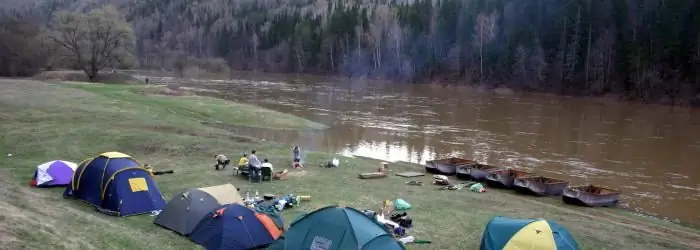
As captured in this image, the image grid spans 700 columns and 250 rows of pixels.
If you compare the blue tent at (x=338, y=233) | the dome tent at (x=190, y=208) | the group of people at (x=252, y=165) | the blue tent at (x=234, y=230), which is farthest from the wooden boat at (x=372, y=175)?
the blue tent at (x=338, y=233)

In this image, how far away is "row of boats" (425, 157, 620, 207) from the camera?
23.2 metres

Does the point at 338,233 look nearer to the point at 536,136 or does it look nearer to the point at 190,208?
the point at 190,208

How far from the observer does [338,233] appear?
1291cm

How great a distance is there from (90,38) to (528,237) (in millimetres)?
69954

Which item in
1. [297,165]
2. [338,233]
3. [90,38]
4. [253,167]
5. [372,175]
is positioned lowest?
[372,175]

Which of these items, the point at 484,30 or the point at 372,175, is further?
the point at 484,30

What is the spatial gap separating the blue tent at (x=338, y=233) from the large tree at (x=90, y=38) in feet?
216

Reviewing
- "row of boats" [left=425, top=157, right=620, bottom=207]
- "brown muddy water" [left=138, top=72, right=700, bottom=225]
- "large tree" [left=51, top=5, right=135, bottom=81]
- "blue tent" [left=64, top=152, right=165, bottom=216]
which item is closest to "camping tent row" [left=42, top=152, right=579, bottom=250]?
"blue tent" [left=64, top=152, right=165, bottom=216]

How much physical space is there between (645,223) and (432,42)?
3493 inches

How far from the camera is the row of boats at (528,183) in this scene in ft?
76.1

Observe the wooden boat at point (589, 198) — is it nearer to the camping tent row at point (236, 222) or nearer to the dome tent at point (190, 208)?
the camping tent row at point (236, 222)

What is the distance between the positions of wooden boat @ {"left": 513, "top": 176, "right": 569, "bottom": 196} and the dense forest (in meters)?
47.6

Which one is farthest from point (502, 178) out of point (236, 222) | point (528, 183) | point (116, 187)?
point (116, 187)

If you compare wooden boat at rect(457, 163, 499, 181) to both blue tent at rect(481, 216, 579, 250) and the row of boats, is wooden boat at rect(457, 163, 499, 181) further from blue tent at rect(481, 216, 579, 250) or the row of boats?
blue tent at rect(481, 216, 579, 250)
